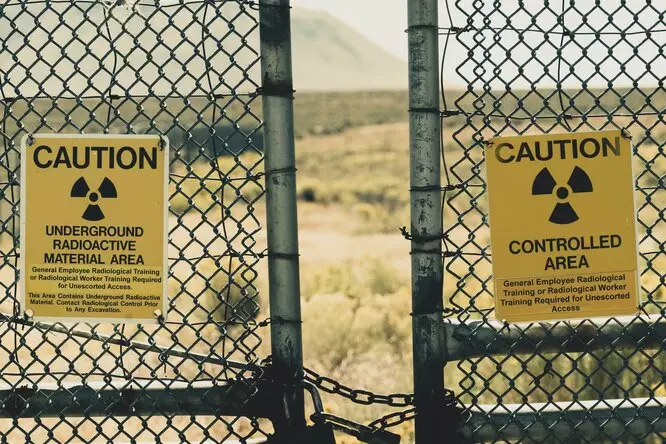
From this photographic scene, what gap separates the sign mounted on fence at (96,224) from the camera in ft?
8.96

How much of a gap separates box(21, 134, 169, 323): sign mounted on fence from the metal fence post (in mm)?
337

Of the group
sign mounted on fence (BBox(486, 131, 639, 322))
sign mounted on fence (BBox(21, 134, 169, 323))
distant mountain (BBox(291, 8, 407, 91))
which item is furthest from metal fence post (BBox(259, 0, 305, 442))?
distant mountain (BBox(291, 8, 407, 91))

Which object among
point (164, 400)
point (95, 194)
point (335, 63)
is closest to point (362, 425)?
point (164, 400)

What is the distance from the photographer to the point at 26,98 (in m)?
2.83

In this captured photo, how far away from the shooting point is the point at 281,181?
2.71 m

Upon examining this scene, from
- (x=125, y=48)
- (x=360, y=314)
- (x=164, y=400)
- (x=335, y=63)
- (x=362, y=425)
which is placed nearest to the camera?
(x=362, y=425)

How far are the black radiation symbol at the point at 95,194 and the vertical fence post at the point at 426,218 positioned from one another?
3.10 feet

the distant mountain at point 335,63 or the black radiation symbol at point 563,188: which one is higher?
the distant mountain at point 335,63

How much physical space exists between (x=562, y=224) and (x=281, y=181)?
890 millimetres

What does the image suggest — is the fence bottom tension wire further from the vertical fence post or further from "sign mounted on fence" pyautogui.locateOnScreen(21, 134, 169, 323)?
"sign mounted on fence" pyautogui.locateOnScreen(21, 134, 169, 323)

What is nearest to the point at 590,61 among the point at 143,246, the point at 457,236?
the point at 143,246

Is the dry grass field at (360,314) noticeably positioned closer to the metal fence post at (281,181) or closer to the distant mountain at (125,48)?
the metal fence post at (281,181)

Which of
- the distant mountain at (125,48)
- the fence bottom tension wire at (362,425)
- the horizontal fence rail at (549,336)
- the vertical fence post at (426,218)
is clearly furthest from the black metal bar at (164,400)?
the distant mountain at (125,48)

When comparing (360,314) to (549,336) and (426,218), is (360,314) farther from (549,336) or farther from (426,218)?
(426,218)
